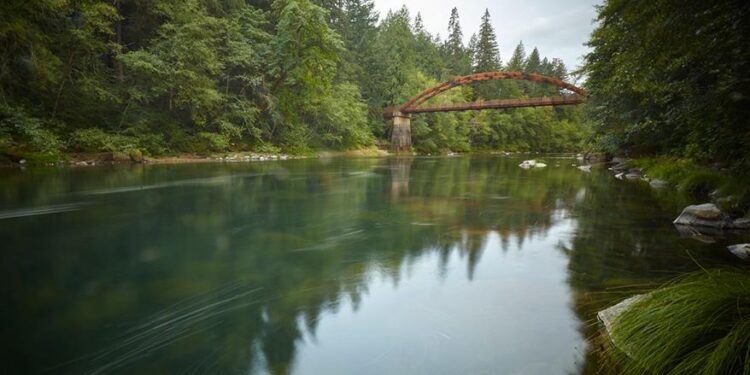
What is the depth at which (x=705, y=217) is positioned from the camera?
6.67 meters

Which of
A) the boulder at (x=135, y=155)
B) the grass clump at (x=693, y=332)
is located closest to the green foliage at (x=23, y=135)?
the boulder at (x=135, y=155)

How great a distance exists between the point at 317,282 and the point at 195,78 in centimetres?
2215

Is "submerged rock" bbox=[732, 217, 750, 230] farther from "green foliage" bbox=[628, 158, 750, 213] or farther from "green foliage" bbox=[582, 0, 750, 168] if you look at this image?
"green foliage" bbox=[582, 0, 750, 168]

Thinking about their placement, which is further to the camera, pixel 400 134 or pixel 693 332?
pixel 400 134

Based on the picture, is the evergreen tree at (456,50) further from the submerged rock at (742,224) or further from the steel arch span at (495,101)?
the submerged rock at (742,224)

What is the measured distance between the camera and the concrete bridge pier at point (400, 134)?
46438 mm

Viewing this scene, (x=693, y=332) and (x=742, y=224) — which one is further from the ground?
(x=693, y=332)

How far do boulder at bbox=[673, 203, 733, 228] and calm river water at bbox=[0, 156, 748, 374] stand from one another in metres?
0.53

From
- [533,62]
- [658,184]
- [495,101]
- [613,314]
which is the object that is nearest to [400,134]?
[495,101]

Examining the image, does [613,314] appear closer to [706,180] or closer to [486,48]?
[706,180]

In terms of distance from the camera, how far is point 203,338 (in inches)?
123

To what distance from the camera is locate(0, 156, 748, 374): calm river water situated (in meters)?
2.90

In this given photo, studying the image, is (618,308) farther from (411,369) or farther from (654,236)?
(654,236)

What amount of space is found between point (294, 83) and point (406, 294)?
30261 millimetres
